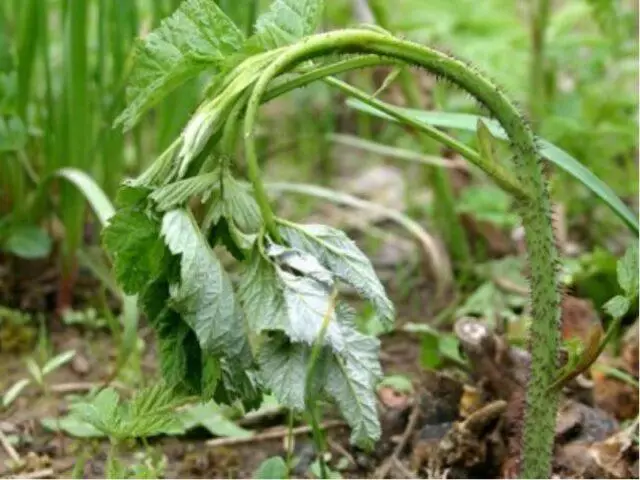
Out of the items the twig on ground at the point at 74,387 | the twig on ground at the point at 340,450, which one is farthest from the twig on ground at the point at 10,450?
the twig on ground at the point at 340,450

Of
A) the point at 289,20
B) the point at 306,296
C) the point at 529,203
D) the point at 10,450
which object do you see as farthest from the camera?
the point at 10,450

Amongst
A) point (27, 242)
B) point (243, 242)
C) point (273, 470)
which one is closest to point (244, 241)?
point (243, 242)

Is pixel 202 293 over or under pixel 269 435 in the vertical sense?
over

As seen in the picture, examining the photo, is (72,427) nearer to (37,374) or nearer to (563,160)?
(37,374)

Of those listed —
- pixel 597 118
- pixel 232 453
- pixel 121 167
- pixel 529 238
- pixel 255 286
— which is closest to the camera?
pixel 255 286

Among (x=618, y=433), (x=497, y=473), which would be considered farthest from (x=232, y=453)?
(x=618, y=433)

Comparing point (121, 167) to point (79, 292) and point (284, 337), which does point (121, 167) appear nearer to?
point (79, 292)

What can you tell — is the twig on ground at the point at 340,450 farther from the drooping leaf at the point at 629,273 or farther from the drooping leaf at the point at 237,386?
the drooping leaf at the point at 629,273
